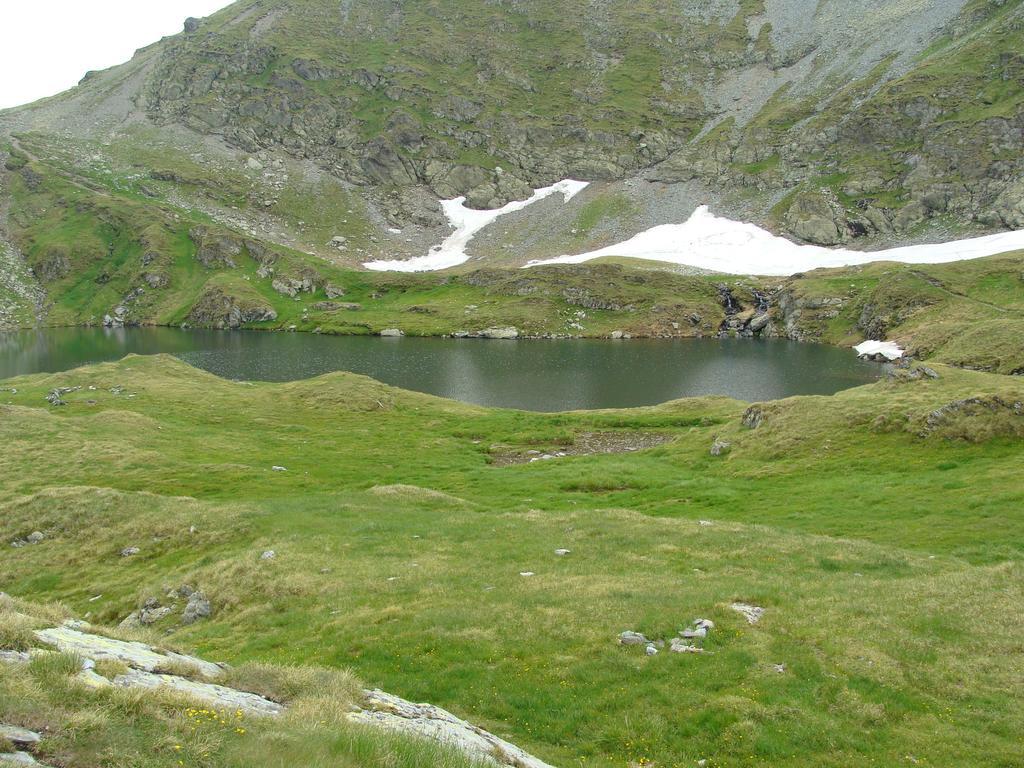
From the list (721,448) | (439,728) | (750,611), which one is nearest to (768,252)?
(721,448)

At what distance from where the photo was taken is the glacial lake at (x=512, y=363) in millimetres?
89875

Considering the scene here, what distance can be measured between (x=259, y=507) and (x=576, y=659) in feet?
73.6

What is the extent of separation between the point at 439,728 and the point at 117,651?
619 cm

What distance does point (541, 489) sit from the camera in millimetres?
40469

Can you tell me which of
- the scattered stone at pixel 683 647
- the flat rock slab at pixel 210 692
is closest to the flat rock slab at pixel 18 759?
the flat rock slab at pixel 210 692

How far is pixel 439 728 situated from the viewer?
10.5m

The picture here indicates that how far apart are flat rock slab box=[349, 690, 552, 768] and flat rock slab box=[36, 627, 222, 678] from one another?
3129mm

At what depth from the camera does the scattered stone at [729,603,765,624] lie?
54.8ft

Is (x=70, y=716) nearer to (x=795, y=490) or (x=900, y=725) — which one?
(x=900, y=725)

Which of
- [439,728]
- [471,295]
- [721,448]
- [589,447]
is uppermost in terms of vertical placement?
[471,295]

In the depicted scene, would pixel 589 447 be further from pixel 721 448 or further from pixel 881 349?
pixel 881 349

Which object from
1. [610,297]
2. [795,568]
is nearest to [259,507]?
[795,568]

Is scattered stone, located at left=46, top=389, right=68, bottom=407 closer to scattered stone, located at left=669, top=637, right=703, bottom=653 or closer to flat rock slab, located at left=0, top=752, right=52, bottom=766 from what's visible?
scattered stone, located at left=669, top=637, right=703, bottom=653

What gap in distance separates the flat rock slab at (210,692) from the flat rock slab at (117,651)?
22.7 inches
